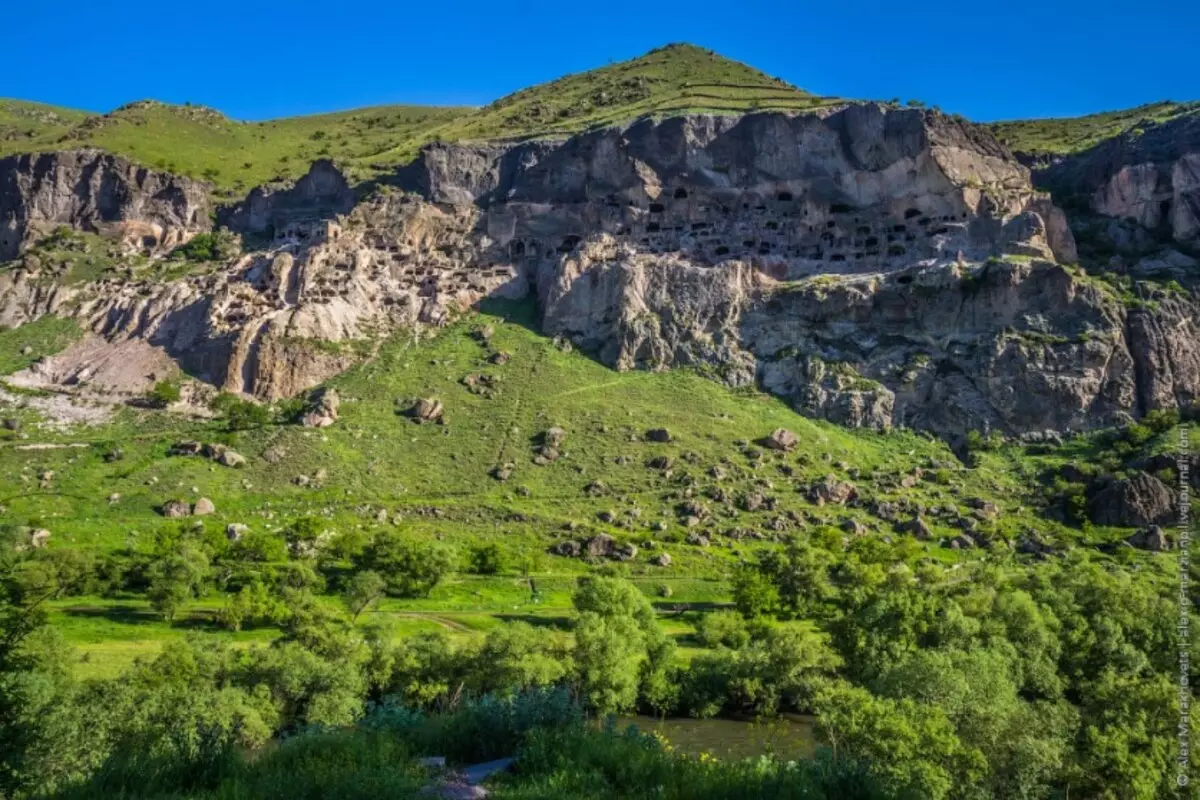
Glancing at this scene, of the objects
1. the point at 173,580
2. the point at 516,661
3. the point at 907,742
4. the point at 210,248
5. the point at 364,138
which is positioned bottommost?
the point at 173,580

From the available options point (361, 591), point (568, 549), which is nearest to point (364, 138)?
point (568, 549)

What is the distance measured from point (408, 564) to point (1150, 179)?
118m

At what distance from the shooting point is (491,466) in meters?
90.3

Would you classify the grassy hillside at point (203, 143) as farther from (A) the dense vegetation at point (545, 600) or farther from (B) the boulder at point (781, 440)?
(B) the boulder at point (781, 440)

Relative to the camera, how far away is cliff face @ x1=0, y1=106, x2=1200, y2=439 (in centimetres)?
10238

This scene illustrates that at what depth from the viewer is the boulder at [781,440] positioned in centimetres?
9469

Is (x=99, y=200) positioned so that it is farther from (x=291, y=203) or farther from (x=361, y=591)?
(x=361, y=591)

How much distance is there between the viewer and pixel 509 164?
5438 inches

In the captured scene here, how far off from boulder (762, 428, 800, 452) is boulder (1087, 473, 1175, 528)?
31.1 m

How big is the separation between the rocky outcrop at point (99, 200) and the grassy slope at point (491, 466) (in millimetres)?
31712

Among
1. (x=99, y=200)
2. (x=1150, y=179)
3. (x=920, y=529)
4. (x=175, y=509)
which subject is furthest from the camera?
(x=99, y=200)

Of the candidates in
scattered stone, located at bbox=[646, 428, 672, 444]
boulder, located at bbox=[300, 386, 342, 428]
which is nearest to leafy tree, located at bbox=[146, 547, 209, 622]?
boulder, located at bbox=[300, 386, 342, 428]

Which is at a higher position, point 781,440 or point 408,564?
point 781,440

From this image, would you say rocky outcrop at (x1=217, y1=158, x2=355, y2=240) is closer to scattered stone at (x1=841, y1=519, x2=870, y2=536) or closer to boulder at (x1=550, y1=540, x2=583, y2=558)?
boulder at (x1=550, y1=540, x2=583, y2=558)
